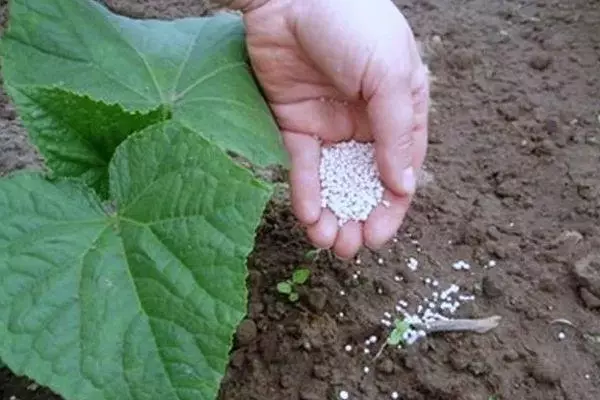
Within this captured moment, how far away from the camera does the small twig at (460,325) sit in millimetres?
1812

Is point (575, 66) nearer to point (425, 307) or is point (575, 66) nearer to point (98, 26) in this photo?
point (425, 307)

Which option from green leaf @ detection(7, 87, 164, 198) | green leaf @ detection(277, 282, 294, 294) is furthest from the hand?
green leaf @ detection(7, 87, 164, 198)

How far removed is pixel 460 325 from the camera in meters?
1.81

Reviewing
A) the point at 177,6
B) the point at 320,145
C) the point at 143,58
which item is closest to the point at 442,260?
the point at 320,145

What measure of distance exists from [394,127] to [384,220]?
0.17 m

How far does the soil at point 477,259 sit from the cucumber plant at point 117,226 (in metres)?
0.36

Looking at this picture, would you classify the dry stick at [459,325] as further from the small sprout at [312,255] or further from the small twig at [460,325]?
the small sprout at [312,255]

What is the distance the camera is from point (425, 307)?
1862 mm

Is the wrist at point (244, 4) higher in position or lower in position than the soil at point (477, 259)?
higher

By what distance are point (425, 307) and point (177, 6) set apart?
1138 millimetres

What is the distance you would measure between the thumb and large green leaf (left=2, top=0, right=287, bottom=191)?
0.17 meters

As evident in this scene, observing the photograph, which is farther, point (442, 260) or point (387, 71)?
point (442, 260)

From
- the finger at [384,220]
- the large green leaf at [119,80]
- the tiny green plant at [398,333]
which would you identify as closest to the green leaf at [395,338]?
the tiny green plant at [398,333]

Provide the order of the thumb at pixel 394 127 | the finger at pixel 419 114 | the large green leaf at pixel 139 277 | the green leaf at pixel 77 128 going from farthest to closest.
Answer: the finger at pixel 419 114 < the thumb at pixel 394 127 < the green leaf at pixel 77 128 < the large green leaf at pixel 139 277
